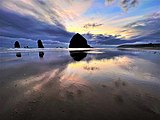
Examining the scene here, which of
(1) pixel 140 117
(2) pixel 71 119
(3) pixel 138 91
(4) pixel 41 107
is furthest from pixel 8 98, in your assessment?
(3) pixel 138 91

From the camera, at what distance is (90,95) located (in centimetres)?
775

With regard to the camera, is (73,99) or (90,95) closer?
(73,99)

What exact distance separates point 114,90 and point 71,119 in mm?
3856

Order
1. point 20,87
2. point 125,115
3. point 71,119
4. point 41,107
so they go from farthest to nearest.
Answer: point 20,87 < point 41,107 < point 125,115 < point 71,119

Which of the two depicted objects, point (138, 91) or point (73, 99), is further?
point (138, 91)

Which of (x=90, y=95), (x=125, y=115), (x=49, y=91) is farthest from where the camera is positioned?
(x=49, y=91)

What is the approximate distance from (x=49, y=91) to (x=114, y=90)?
310 cm

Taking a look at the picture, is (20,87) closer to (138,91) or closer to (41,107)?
(41,107)

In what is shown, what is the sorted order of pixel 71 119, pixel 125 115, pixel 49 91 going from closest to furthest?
pixel 71 119 < pixel 125 115 < pixel 49 91

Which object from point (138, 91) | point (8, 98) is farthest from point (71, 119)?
point (138, 91)

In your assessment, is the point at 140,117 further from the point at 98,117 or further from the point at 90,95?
the point at 90,95

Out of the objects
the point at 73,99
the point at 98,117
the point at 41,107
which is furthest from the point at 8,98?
the point at 98,117

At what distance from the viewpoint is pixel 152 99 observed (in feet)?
23.8

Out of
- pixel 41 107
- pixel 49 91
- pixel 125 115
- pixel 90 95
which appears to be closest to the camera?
pixel 125 115
